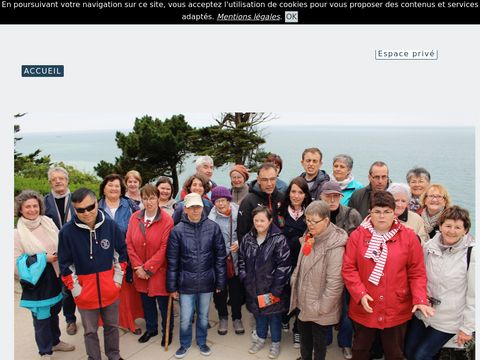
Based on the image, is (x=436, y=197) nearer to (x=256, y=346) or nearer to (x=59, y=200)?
(x=256, y=346)

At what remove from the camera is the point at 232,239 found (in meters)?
4.17

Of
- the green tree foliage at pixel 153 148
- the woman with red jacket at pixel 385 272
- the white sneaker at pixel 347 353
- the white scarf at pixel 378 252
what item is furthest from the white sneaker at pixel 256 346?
the green tree foliage at pixel 153 148

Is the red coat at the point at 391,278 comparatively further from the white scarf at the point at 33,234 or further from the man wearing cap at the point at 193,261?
the white scarf at the point at 33,234

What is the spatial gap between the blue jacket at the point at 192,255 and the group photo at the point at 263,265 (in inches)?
0.5

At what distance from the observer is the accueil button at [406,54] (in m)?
3.27

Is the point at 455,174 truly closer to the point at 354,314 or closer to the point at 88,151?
the point at 354,314

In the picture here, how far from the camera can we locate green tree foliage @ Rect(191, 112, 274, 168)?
10.1 meters

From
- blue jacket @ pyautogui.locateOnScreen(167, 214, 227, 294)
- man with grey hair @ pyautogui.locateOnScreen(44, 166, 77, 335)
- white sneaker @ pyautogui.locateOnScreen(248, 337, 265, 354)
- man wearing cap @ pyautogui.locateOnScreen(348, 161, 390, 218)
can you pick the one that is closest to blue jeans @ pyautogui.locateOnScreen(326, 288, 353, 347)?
white sneaker @ pyautogui.locateOnScreen(248, 337, 265, 354)

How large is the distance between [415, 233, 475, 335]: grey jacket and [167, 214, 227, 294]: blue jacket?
2011 mm

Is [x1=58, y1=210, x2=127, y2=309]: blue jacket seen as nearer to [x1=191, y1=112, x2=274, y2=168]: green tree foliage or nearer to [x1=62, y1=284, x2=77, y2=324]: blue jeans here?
[x1=62, y1=284, x2=77, y2=324]: blue jeans

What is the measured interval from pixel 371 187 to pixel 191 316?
2.45 metres

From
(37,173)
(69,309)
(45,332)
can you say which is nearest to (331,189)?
(45,332)
